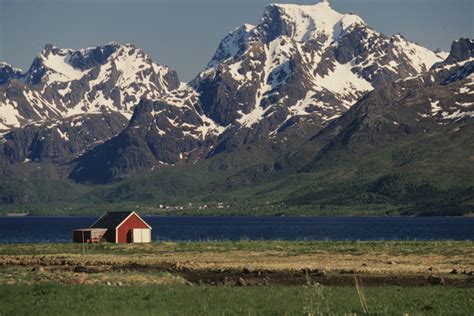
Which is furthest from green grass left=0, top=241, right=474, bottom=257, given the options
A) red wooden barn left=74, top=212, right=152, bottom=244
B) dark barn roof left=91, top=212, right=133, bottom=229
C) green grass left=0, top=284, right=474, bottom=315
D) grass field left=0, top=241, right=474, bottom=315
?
green grass left=0, top=284, right=474, bottom=315

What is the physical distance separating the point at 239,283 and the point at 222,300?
11.2m

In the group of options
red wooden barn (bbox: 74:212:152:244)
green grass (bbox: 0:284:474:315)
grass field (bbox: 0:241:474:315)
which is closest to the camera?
green grass (bbox: 0:284:474:315)

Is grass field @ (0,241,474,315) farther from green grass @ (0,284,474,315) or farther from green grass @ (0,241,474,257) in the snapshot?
green grass @ (0,241,474,257)

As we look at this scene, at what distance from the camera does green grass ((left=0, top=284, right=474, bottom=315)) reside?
5316 centimetres

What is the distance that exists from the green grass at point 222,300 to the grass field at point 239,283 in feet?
0.20

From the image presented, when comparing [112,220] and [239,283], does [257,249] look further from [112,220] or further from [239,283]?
[239,283]

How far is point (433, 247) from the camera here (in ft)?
384

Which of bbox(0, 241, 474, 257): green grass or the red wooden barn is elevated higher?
the red wooden barn

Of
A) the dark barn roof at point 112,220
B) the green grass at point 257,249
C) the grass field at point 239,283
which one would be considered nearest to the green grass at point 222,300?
the grass field at point 239,283

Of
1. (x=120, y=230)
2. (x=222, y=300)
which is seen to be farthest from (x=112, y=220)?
(x=222, y=300)

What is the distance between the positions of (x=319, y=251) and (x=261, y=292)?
49928mm

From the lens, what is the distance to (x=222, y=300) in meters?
58.1

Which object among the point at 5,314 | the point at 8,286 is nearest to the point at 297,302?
the point at 5,314

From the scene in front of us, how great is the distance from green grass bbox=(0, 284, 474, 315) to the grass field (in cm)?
6
